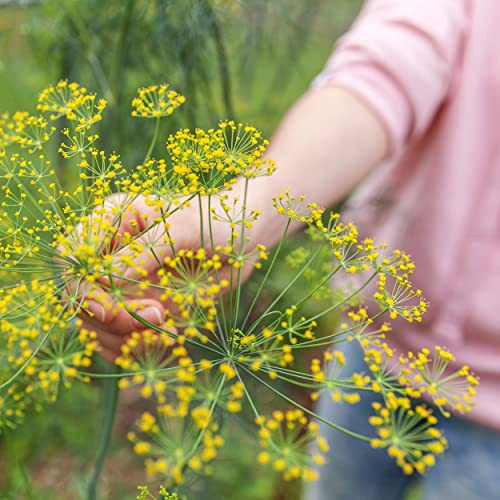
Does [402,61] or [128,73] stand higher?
[402,61]

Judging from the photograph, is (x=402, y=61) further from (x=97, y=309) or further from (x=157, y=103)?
(x=97, y=309)

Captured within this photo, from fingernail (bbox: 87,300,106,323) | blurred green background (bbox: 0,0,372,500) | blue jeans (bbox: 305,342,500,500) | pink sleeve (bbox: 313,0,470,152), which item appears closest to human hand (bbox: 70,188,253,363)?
fingernail (bbox: 87,300,106,323)

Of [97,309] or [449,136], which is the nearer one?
[97,309]

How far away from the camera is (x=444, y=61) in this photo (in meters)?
1.26

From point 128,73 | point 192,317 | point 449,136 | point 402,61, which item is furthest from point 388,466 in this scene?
point 128,73

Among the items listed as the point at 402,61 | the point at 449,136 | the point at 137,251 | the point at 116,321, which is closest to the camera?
the point at 137,251

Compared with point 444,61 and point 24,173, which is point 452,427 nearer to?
point 444,61

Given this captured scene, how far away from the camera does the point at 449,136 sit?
1.33 meters

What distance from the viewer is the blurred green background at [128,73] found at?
1217 mm

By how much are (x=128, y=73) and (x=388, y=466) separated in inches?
53.0

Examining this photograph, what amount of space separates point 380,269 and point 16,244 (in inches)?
16.4

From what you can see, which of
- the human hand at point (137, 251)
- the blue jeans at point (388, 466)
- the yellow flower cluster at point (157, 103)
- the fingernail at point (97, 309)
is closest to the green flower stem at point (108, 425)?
the human hand at point (137, 251)

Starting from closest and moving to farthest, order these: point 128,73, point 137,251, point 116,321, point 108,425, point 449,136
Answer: point 137,251
point 116,321
point 108,425
point 449,136
point 128,73

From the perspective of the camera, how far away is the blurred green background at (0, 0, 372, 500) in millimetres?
1217
